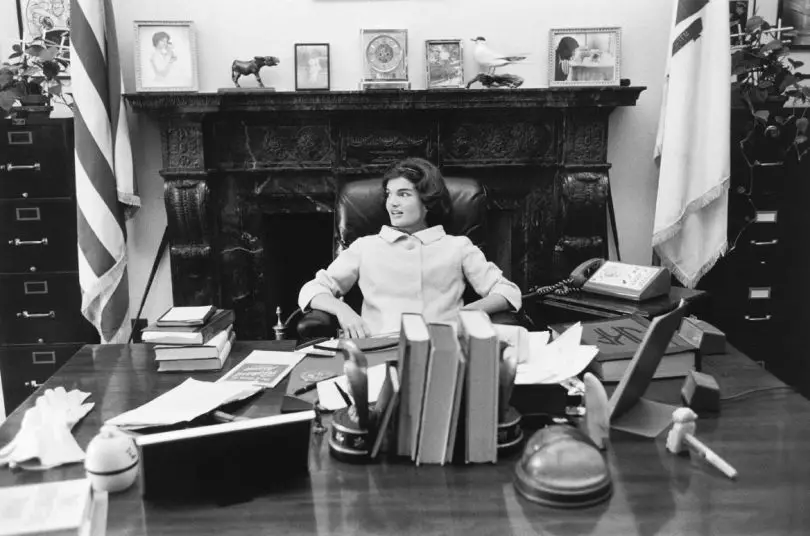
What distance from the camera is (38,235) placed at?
269 cm

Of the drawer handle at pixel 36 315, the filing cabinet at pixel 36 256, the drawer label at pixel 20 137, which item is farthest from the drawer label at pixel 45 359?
the drawer label at pixel 20 137

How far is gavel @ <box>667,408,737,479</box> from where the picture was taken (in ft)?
3.32

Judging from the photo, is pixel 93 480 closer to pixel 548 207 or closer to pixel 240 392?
pixel 240 392

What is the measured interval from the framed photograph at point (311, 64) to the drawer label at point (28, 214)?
1.15 meters

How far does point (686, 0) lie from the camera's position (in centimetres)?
259

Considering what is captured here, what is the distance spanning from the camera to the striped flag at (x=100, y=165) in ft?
8.49

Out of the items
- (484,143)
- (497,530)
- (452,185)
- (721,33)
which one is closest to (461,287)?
(452,185)

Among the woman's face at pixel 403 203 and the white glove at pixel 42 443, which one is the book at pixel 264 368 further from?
the woman's face at pixel 403 203

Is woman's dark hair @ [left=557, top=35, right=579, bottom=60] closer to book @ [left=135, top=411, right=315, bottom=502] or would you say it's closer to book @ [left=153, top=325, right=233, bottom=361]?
book @ [left=153, top=325, right=233, bottom=361]

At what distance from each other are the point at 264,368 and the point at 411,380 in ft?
1.78

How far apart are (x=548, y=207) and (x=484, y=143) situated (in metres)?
0.40

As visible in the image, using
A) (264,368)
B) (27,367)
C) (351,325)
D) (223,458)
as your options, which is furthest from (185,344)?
(27,367)

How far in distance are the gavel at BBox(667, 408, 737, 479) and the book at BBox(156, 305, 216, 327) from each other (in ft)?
3.24

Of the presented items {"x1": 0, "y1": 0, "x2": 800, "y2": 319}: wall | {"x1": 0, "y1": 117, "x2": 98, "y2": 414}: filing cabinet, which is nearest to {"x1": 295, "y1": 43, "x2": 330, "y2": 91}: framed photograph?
Answer: {"x1": 0, "y1": 0, "x2": 800, "y2": 319}: wall
